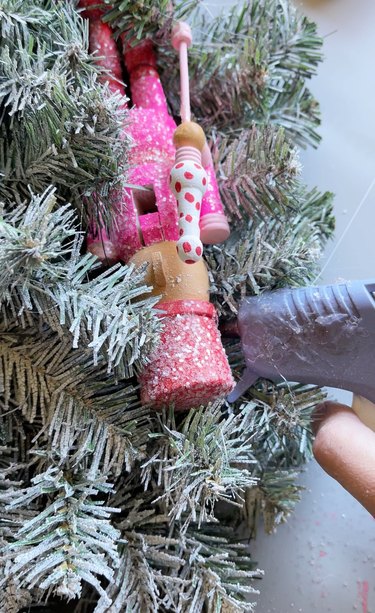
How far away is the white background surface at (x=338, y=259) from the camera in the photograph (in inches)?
22.7

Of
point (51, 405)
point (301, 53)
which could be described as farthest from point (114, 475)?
point (301, 53)

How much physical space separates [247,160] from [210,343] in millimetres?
167

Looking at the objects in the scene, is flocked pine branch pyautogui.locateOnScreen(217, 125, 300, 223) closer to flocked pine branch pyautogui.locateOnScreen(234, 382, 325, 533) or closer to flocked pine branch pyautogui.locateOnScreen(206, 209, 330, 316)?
flocked pine branch pyautogui.locateOnScreen(206, 209, 330, 316)

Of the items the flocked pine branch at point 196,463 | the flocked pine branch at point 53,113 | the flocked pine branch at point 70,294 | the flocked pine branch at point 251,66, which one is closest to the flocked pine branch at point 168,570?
the flocked pine branch at point 196,463

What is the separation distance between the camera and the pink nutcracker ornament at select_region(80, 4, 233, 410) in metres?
0.44

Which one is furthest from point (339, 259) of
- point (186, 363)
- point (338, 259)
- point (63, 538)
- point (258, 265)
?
point (63, 538)

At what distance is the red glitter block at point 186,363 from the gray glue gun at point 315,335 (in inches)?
1.6

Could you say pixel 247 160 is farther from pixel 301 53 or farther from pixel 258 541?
pixel 258 541

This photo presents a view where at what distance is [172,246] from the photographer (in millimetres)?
472

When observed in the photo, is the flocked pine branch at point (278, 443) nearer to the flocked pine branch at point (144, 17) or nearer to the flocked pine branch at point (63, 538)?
the flocked pine branch at point (63, 538)

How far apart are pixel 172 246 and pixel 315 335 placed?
13cm

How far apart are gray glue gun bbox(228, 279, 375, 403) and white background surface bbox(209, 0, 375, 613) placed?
94mm

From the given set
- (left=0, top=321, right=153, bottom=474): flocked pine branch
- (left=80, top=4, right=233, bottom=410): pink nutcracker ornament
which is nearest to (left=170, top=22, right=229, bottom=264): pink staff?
(left=80, top=4, right=233, bottom=410): pink nutcracker ornament

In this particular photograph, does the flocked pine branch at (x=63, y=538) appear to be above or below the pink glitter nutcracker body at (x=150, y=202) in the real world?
below
